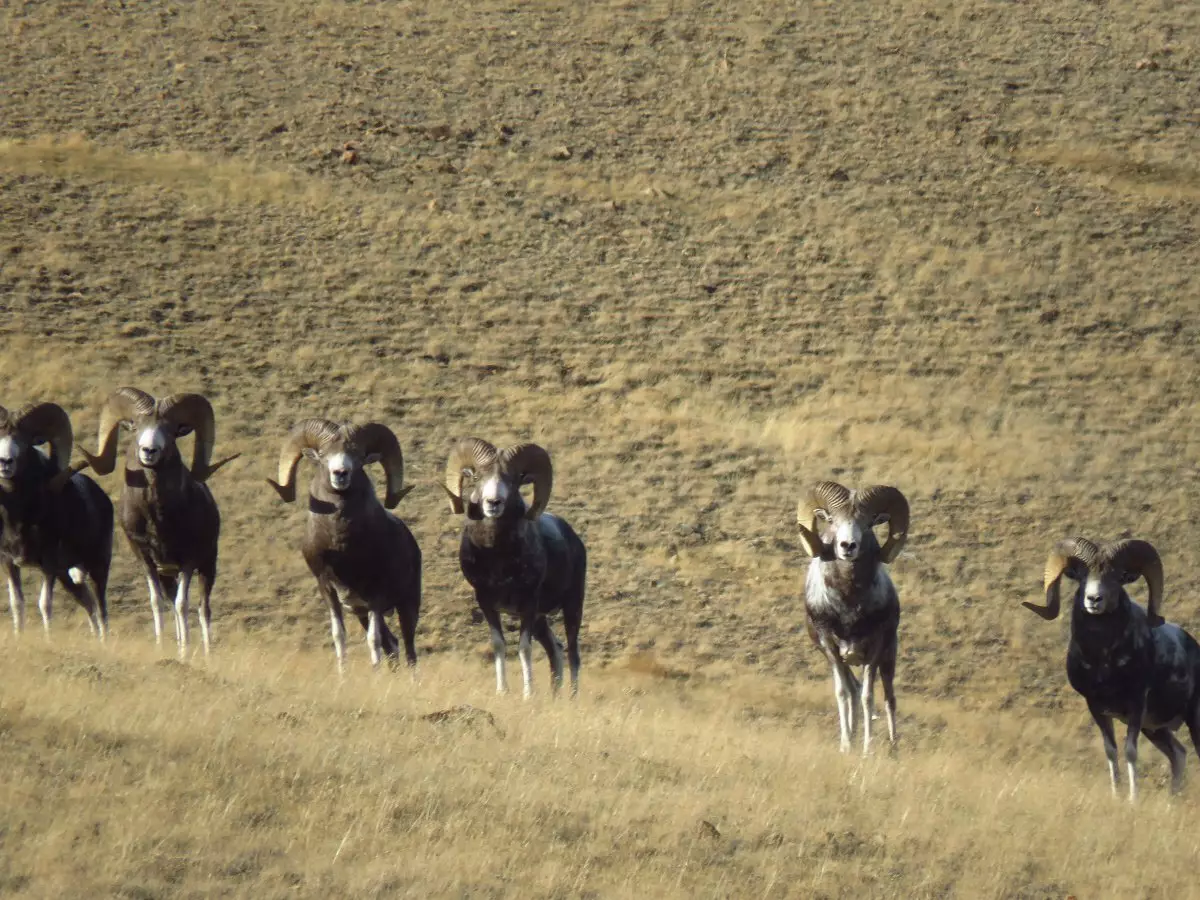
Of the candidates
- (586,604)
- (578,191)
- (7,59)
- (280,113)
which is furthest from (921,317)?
(7,59)

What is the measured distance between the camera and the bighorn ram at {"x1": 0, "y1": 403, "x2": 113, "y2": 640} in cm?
1864

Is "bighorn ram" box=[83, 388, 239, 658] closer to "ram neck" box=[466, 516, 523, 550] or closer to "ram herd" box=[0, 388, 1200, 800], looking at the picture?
"ram herd" box=[0, 388, 1200, 800]

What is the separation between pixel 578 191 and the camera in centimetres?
4500

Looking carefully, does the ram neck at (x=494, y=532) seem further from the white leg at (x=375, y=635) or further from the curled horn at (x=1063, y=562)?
the curled horn at (x=1063, y=562)

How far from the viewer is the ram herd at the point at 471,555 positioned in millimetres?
18031

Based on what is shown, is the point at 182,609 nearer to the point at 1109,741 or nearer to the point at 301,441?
the point at 301,441

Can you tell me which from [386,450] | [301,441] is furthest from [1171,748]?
[301,441]

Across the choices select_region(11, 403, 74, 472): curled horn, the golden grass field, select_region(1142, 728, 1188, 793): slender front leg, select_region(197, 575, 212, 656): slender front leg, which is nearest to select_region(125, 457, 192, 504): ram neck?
select_region(11, 403, 74, 472): curled horn

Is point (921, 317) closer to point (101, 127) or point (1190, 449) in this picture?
point (1190, 449)

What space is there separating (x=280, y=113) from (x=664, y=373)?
17364mm

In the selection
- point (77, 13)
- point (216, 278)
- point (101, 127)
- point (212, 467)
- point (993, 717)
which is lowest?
point (993, 717)

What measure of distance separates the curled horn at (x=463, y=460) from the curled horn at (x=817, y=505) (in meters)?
3.54

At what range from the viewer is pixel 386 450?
776 inches

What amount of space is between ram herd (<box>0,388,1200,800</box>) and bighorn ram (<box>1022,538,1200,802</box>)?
2 centimetres
